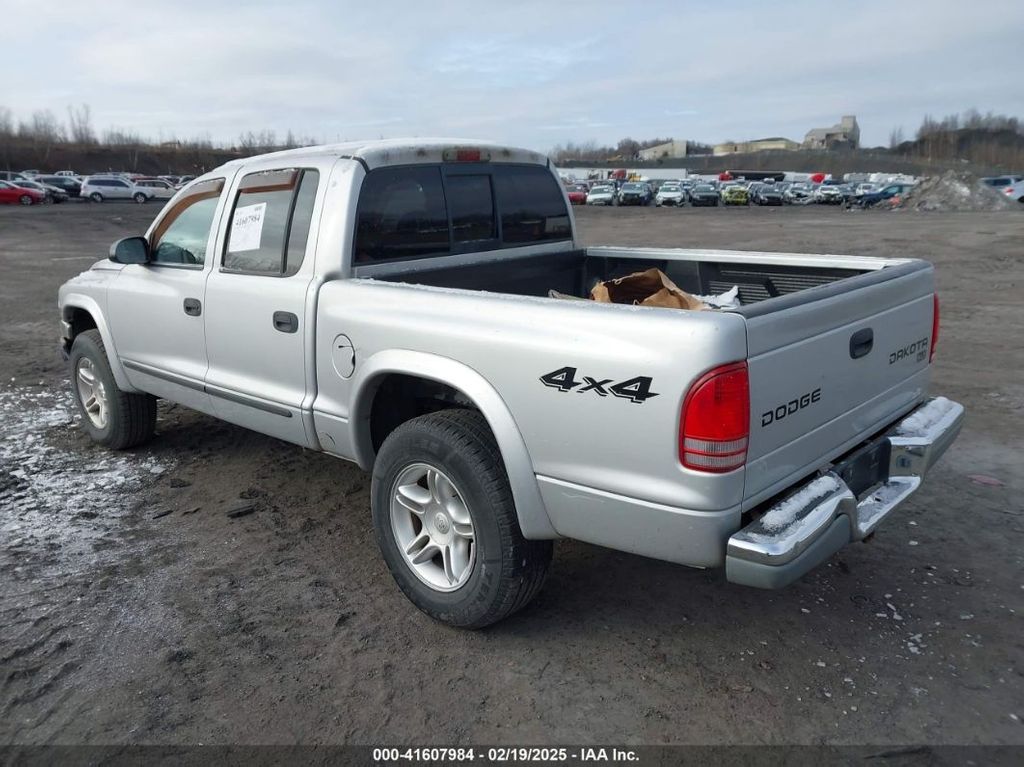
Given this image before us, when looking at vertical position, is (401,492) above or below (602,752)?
above

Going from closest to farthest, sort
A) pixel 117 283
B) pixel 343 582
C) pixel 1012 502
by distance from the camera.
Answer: pixel 343 582 → pixel 1012 502 → pixel 117 283

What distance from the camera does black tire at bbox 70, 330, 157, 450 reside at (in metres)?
5.35

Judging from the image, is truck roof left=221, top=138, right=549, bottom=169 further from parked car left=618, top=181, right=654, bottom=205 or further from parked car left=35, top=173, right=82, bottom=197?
parked car left=35, top=173, right=82, bottom=197

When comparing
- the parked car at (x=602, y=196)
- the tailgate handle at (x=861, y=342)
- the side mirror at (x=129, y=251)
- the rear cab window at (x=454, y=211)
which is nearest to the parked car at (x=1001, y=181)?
the parked car at (x=602, y=196)

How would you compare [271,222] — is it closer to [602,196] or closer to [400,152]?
[400,152]

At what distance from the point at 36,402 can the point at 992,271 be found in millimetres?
14595

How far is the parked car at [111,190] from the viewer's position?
153 ft

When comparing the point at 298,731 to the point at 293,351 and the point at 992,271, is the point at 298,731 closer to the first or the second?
the point at 293,351

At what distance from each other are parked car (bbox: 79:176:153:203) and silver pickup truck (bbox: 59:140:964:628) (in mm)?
47251

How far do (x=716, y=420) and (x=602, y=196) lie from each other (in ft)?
159

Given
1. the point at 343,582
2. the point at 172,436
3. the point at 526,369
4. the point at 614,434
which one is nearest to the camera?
the point at 614,434

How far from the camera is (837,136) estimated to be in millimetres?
132000

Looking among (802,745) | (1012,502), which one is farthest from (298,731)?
(1012,502)

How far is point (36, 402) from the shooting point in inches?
271
